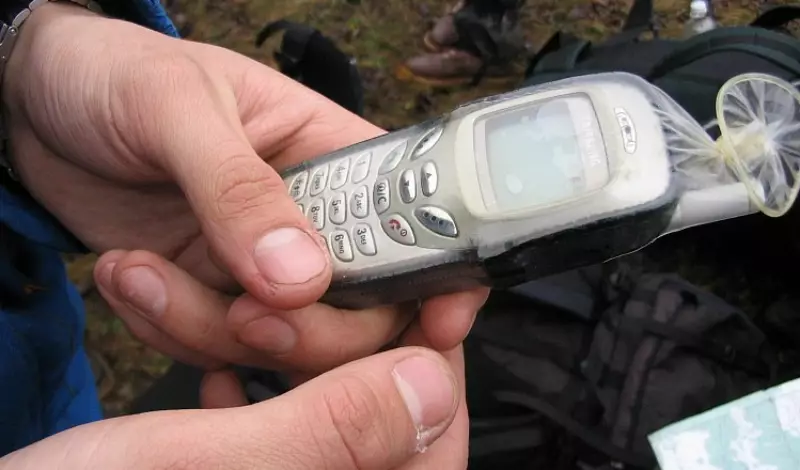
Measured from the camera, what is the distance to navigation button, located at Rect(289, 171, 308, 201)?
1.85ft

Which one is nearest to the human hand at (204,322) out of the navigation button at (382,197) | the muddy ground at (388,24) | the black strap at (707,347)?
the navigation button at (382,197)

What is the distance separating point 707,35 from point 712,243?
0.94 ft

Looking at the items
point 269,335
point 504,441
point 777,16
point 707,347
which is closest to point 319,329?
point 269,335

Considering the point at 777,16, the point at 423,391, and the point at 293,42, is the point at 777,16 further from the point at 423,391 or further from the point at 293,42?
the point at 423,391

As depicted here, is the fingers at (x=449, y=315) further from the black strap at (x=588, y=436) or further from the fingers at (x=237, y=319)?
the black strap at (x=588, y=436)

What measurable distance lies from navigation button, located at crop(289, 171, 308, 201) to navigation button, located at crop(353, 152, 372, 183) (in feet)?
0.14

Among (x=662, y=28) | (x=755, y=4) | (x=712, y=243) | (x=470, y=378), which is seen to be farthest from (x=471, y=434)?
(x=755, y=4)

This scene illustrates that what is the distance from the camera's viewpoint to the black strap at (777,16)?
98 cm

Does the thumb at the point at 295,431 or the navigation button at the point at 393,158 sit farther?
the navigation button at the point at 393,158

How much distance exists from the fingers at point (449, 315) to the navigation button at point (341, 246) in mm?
79

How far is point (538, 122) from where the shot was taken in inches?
18.7

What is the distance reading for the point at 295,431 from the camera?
1.38ft

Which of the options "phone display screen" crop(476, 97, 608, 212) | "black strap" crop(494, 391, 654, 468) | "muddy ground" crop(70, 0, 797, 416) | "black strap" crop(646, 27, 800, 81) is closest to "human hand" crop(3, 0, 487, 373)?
"phone display screen" crop(476, 97, 608, 212)

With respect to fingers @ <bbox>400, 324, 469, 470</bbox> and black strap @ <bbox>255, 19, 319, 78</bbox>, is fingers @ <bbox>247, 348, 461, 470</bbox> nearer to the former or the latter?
fingers @ <bbox>400, 324, 469, 470</bbox>
